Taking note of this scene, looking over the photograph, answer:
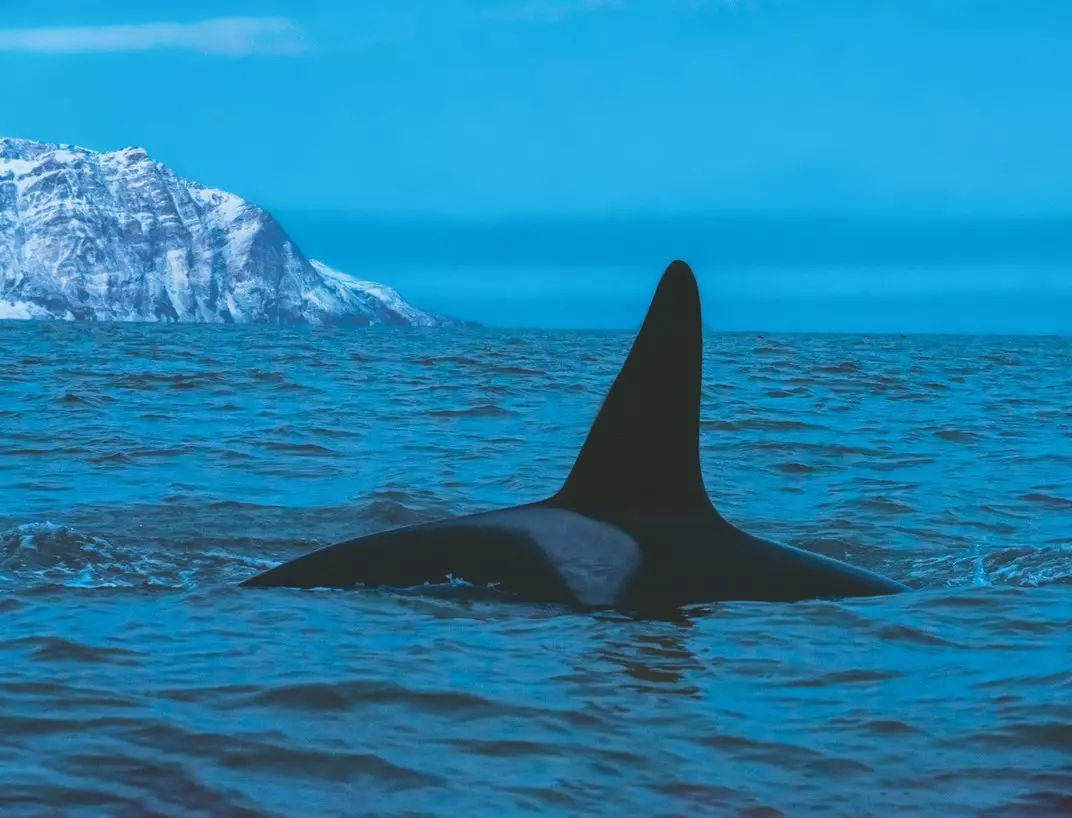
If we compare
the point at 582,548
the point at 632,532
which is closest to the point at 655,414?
the point at 632,532

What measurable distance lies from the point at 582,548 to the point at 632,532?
0.34 meters

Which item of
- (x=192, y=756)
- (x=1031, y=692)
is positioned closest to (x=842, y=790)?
(x=1031, y=692)

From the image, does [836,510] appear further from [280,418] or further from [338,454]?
[280,418]

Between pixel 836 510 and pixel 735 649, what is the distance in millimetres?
7342

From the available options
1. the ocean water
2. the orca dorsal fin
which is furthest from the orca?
the ocean water

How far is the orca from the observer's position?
819 centimetres

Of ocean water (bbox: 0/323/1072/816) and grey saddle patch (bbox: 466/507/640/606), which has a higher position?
grey saddle patch (bbox: 466/507/640/606)

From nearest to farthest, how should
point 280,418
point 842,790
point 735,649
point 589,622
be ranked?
point 842,790 → point 735,649 → point 589,622 → point 280,418

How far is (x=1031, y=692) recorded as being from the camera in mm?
6414

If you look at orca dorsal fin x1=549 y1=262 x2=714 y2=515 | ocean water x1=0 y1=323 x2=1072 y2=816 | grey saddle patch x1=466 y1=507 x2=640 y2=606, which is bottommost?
ocean water x1=0 y1=323 x2=1072 y2=816

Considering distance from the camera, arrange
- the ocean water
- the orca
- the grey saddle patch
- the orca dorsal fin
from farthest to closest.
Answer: the orca dorsal fin, the orca, the grey saddle patch, the ocean water

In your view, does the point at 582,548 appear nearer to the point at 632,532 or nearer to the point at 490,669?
the point at 632,532

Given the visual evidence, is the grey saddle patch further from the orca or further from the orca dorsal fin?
the orca dorsal fin

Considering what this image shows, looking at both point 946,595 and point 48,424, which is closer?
point 946,595
